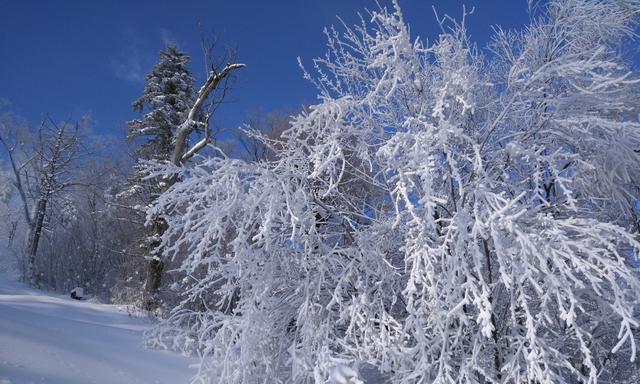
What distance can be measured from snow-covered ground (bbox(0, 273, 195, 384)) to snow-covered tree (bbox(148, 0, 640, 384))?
3.91ft

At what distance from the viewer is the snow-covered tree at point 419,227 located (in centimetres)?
315

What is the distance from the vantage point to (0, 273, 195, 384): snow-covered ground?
3666mm

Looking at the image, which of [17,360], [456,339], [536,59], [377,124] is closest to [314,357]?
[456,339]

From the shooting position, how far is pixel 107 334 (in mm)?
6426

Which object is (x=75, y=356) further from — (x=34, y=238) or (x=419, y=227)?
(x=34, y=238)

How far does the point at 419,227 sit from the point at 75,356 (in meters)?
3.96

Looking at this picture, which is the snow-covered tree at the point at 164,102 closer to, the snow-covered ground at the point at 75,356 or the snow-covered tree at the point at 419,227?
the snow-covered ground at the point at 75,356

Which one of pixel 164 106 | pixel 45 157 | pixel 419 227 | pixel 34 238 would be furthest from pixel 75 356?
pixel 45 157

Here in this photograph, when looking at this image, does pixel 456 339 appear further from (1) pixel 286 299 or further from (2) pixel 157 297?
(2) pixel 157 297

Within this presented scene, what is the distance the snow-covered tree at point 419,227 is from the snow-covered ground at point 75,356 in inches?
46.9

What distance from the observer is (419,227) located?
3.17 meters

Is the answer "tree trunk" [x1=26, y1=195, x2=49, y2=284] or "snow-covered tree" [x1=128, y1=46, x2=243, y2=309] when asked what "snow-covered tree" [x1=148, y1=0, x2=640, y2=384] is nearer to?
"snow-covered tree" [x1=128, y1=46, x2=243, y2=309]

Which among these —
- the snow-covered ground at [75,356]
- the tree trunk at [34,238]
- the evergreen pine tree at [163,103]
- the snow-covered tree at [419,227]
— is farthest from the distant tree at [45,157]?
the snow-covered tree at [419,227]

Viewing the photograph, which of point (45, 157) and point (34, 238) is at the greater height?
point (45, 157)
